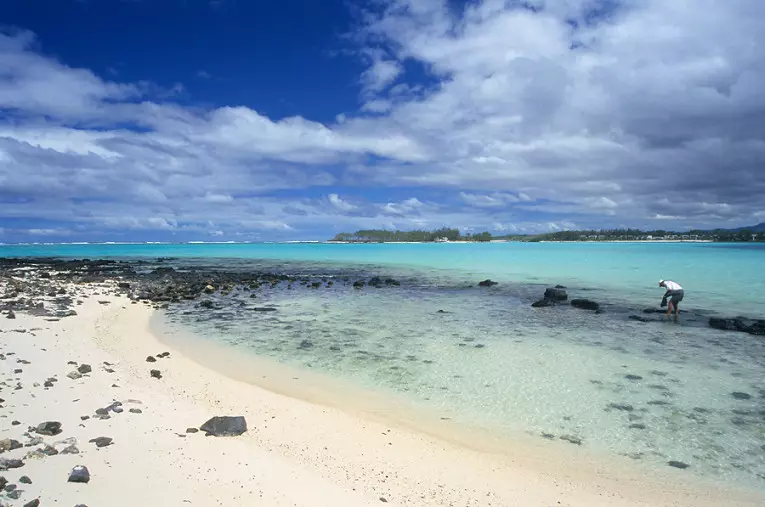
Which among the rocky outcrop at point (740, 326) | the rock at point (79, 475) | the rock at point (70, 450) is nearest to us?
the rock at point (79, 475)

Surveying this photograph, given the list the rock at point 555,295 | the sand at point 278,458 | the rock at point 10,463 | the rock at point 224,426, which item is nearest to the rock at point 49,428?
the sand at point 278,458

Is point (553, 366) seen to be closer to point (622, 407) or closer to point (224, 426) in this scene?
point (622, 407)

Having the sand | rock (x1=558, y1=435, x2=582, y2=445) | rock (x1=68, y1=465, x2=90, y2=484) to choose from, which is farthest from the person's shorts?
rock (x1=68, y1=465, x2=90, y2=484)

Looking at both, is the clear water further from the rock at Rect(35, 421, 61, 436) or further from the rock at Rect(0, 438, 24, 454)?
the rock at Rect(0, 438, 24, 454)

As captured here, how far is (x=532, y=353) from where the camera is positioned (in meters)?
14.9

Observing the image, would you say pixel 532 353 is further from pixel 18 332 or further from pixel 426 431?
pixel 18 332

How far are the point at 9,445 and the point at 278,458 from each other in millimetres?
3771

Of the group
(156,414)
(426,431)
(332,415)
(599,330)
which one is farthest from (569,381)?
(156,414)

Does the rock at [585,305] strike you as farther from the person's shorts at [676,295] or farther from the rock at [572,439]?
the rock at [572,439]

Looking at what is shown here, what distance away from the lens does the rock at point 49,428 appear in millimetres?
6914

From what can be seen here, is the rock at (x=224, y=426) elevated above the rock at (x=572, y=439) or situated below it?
above

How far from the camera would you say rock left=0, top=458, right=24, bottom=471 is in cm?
570

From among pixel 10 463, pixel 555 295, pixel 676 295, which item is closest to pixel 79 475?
pixel 10 463

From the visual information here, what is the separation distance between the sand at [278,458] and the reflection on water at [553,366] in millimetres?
1090
